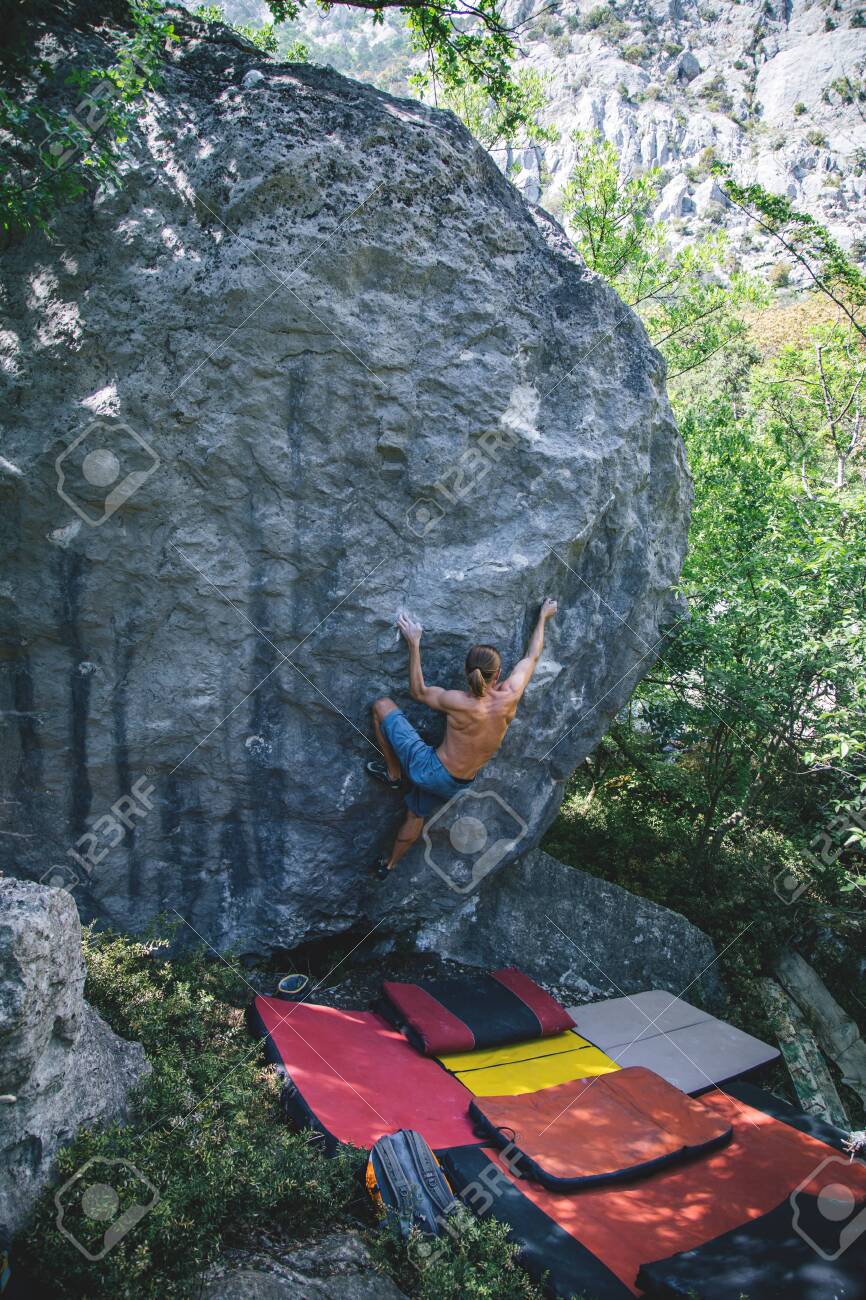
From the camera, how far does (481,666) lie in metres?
4.21

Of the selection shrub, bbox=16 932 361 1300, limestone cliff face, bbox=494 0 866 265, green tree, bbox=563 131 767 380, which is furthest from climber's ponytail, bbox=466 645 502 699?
limestone cliff face, bbox=494 0 866 265

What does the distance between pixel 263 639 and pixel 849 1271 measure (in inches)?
140

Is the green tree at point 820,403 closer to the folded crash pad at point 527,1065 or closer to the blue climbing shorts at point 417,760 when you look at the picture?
the blue climbing shorts at point 417,760

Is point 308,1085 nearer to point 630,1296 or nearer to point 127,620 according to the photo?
point 630,1296

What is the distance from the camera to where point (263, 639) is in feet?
13.7

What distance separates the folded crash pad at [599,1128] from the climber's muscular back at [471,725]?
167cm

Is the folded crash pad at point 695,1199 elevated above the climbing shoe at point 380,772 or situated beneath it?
situated beneath

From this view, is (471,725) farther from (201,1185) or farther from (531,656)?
(201,1185)

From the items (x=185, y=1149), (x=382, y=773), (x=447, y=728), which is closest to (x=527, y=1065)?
(x=382, y=773)

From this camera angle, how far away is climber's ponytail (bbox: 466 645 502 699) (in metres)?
4.19

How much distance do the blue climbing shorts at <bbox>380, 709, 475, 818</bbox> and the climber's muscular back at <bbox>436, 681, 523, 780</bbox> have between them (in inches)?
2.5

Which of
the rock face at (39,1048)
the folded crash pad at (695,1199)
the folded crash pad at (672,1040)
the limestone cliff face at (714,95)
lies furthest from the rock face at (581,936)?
the limestone cliff face at (714,95)

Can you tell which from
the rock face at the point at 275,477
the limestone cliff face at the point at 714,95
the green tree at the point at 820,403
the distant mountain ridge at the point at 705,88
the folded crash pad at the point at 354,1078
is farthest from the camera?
the distant mountain ridge at the point at 705,88

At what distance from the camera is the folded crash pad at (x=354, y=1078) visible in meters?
3.59
